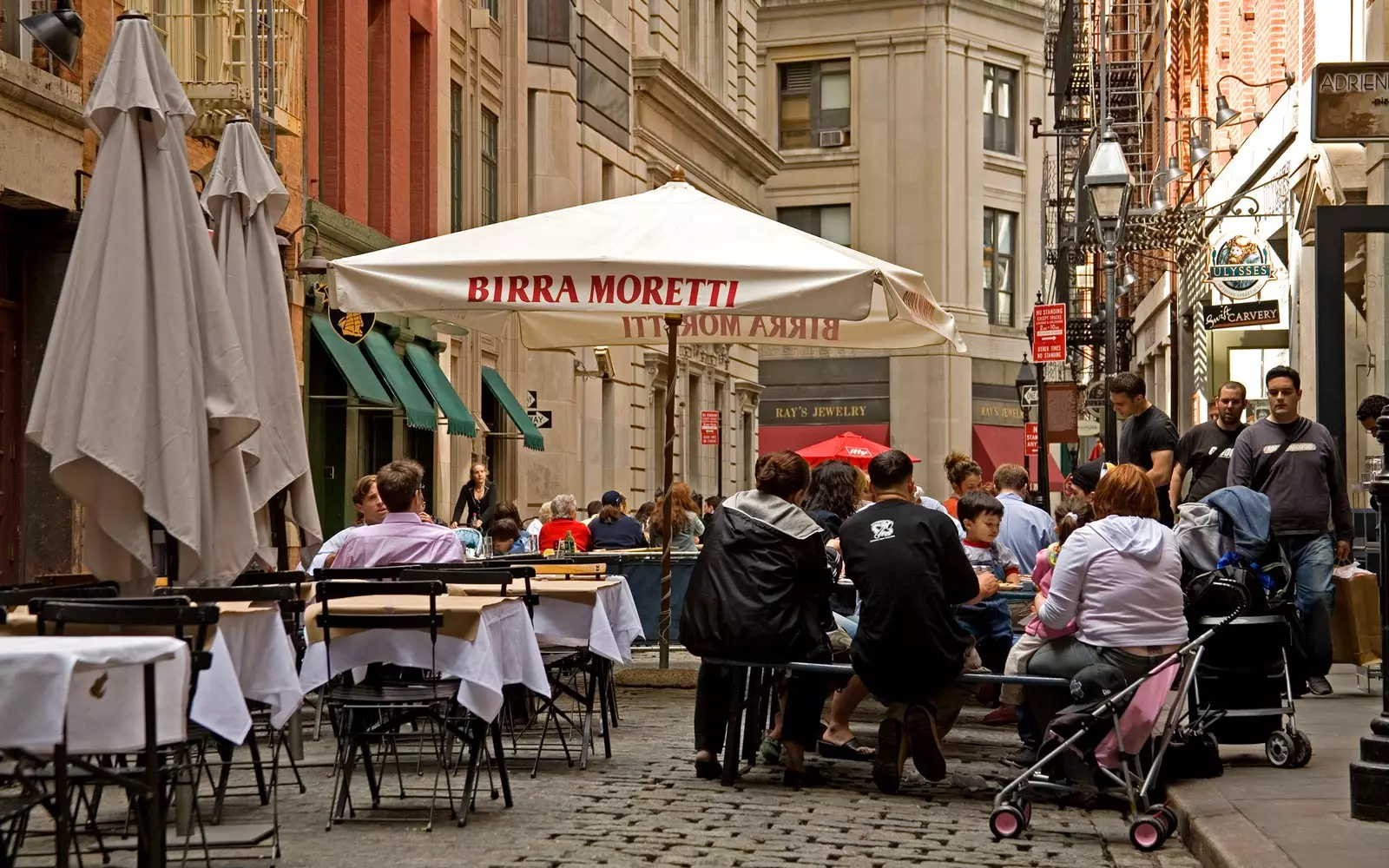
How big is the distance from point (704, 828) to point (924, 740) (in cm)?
148

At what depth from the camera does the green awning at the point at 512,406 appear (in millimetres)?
30234

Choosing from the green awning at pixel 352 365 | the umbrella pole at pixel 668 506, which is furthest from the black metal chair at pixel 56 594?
the green awning at pixel 352 365

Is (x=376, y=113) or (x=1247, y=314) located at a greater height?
(x=376, y=113)

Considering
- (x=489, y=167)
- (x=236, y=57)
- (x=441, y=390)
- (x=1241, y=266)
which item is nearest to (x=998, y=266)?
(x=489, y=167)

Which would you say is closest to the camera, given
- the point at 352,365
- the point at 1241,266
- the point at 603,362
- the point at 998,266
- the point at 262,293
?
the point at 262,293

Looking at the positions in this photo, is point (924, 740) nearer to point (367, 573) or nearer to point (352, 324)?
point (367, 573)

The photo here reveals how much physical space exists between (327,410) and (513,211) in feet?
26.7

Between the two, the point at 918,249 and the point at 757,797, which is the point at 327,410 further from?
the point at 918,249

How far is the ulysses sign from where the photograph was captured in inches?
936

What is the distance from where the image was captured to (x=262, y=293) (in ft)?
36.0

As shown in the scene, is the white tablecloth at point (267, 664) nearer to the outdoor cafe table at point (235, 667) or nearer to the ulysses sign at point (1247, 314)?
the outdoor cafe table at point (235, 667)

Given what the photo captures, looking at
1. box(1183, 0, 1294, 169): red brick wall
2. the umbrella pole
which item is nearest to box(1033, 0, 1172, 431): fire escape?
box(1183, 0, 1294, 169): red brick wall

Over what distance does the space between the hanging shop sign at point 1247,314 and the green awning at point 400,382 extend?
10.5m

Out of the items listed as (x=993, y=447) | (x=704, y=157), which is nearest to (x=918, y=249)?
(x=993, y=447)
